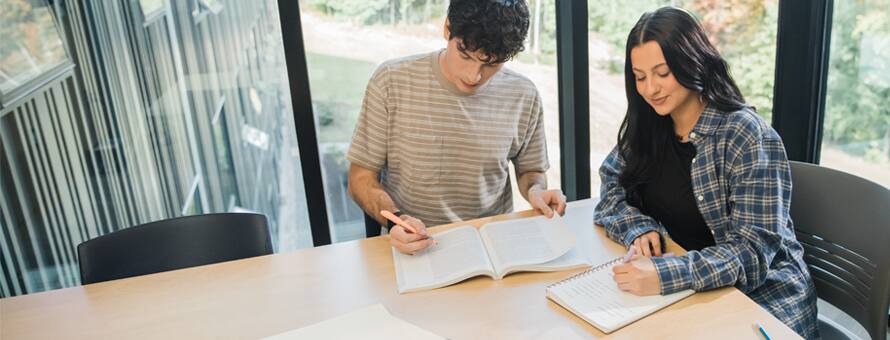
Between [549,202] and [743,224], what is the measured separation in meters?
0.49

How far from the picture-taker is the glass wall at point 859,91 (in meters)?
2.15

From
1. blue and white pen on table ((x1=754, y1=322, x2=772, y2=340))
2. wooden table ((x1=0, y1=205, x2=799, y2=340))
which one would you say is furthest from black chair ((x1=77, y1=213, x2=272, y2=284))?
blue and white pen on table ((x1=754, y1=322, x2=772, y2=340))

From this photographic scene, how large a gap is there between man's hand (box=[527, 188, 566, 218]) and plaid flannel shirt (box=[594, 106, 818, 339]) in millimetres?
134

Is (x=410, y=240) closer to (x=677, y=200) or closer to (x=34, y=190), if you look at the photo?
(x=677, y=200)

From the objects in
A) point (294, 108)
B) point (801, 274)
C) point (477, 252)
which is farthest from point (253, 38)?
point (801, 274)

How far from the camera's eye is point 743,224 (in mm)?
1247

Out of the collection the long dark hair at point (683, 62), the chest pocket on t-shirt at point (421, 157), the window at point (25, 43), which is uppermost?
the window at point (25, 43)

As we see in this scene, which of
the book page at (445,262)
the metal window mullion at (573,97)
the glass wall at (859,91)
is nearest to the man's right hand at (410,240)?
the book page at (445,262)

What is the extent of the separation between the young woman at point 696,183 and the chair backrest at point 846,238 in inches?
4.6

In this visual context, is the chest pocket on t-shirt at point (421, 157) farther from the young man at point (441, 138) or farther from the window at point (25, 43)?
the window at point (25, 43)

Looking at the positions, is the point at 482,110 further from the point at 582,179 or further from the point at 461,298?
the point at 582,179

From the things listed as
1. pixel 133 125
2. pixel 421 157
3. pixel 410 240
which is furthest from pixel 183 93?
pixel 410 240

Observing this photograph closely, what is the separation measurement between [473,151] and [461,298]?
2.31 ft

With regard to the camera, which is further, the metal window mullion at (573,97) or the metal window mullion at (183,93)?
the metal window mullion at (573,97)
